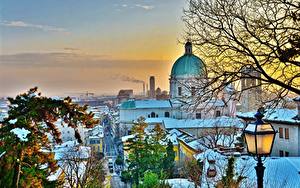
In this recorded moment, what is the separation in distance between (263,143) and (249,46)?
371cm

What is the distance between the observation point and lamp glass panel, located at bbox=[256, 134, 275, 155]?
630cm

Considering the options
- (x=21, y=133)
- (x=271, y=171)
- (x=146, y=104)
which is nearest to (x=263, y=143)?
(x=21, y=133)

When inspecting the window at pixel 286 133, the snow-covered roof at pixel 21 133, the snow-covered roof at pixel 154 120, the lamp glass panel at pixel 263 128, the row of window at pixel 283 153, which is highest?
the lamp glass panel at pixel 263 128

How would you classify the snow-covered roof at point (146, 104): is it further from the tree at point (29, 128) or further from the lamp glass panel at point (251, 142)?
the lamp glass panel at point (251, 142)

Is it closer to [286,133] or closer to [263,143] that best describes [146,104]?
[286,133]

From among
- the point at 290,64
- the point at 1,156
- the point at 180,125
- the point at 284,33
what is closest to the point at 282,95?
the point at 290,64

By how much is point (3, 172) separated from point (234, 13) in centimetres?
636

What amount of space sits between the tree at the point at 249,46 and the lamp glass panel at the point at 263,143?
8.86 feet

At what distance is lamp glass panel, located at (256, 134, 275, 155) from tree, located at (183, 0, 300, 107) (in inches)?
106

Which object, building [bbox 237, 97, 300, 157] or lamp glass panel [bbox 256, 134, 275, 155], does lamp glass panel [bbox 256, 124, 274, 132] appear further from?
building [bbox 237, 97, 300, 157]

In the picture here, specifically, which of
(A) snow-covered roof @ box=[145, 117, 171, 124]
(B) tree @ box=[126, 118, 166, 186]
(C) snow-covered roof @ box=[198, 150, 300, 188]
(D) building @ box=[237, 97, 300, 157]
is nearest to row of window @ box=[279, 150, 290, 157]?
(D) building @ box=[237, 97, 300, 157]

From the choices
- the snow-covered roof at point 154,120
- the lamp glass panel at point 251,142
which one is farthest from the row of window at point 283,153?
the snow-covered roof at point 154,120

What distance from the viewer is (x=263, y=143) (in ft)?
20.7

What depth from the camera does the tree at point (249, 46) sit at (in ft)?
29.7
